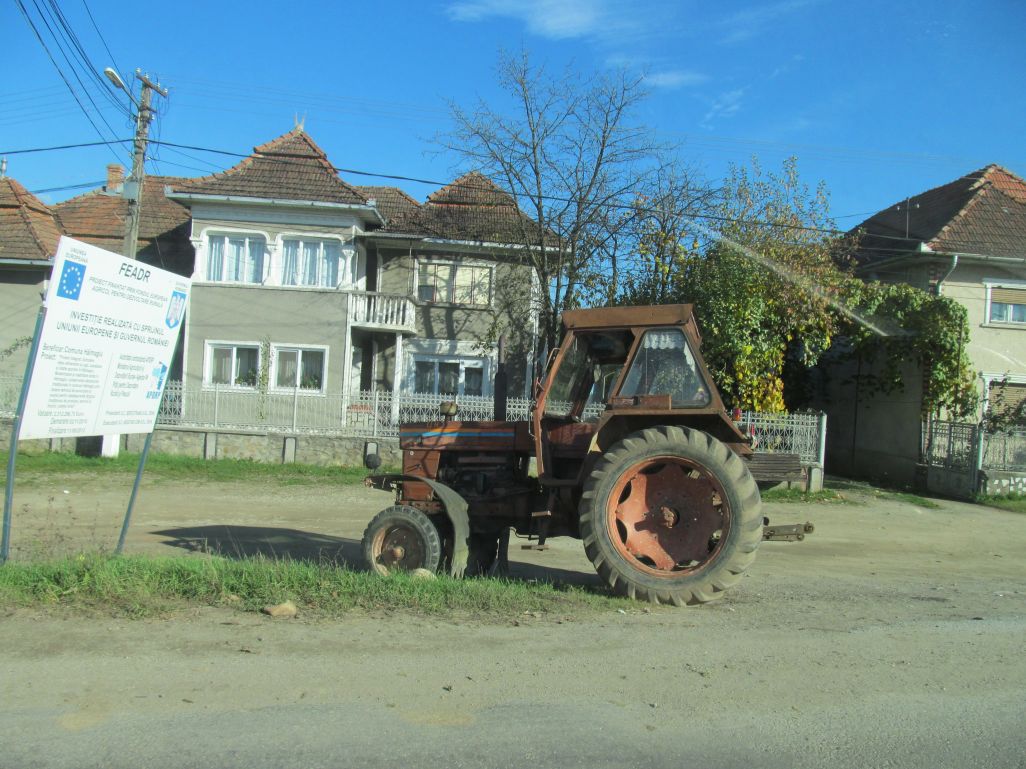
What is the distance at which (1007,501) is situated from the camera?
14.9 m

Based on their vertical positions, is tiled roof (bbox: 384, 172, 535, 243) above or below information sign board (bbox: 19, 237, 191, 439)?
above

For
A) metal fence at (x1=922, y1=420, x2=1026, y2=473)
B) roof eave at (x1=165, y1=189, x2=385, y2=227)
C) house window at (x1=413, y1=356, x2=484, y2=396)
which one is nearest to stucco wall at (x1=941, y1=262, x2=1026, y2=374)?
metal fence at (x1=922, y1=420, x2=1026, y2=473)

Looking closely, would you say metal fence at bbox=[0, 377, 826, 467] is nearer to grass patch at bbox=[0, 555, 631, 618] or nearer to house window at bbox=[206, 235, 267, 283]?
house window at bbox=[206, 235, 267, 283]

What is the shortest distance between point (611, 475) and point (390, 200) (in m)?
19.6

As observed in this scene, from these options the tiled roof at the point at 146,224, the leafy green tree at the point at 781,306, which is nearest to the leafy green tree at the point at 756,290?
the leafy green tree at the point at 781,306

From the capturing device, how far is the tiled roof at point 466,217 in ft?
70.0

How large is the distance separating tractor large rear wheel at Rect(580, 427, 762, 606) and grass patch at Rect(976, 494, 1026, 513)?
10.9 meters

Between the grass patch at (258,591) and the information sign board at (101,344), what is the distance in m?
1.09

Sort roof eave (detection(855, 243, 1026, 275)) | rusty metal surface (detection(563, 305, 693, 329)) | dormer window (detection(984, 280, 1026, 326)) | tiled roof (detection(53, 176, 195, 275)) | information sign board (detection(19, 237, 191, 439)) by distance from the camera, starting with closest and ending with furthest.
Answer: information sign board (detection(19, 237, 191, 439)) → rusty metal surface (detection(563, 305, 693, 329)) → roof eave (detection(855, 243, 1026, 275)) → dormer window (detection(984, 280, 1026, 326)) → tiled roof (detection(53, 176, 195, 275))

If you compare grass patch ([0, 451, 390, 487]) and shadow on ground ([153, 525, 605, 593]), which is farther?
grass patch ([0, 451, 390, 487])

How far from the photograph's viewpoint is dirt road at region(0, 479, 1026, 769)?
3.71m

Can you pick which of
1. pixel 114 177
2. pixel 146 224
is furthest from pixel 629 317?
pixel 114 177

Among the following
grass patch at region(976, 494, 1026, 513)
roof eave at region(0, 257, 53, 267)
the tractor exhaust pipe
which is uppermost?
roof eave at region(0, 257, 53, 267)

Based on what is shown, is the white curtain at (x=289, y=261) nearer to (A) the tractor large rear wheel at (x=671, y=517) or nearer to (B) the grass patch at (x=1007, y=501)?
(B) the grass patch at (x=1007, y=501)
